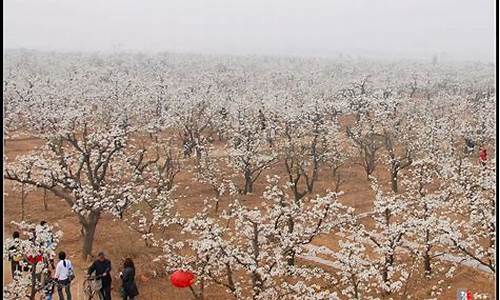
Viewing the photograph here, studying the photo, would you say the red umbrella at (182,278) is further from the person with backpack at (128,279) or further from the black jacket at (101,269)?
the black jacket at (101,269)

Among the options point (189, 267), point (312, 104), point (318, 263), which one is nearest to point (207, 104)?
point (312, 104)

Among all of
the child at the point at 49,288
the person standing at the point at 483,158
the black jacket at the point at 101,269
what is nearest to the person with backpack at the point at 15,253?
the child at the point at 49,288

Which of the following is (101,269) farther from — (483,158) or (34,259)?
(483,158)

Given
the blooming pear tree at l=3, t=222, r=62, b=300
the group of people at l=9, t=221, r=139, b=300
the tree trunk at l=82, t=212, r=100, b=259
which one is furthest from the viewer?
the tree trunk at l=82, t=212, r=100, b=259

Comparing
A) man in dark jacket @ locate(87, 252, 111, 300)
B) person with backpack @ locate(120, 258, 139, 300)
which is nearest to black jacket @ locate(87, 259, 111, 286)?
man in dark jacket @ locate(87, 252, 111, 300)

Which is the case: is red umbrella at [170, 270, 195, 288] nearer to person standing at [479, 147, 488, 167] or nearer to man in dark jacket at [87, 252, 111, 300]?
man in dark jacket at [87, 252, 111, 300]

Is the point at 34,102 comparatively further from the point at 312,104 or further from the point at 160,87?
the point at 312,104

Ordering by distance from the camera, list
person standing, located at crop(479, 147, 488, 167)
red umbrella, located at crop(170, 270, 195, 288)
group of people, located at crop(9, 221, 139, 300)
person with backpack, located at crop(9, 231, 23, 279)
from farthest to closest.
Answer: person standing, located at crop(479, 147, 488, 167) < red umbrella, located at crop(170, 270, 195, 288) < person with backpack, located at crop(9, 231, 23, 279) < group of people, located at crop(9, 221, 139, 300)

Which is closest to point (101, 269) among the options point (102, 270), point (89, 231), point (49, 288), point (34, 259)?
point (102, 270)

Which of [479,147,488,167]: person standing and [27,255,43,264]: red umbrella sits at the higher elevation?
[479,147,488,167]: person standing
